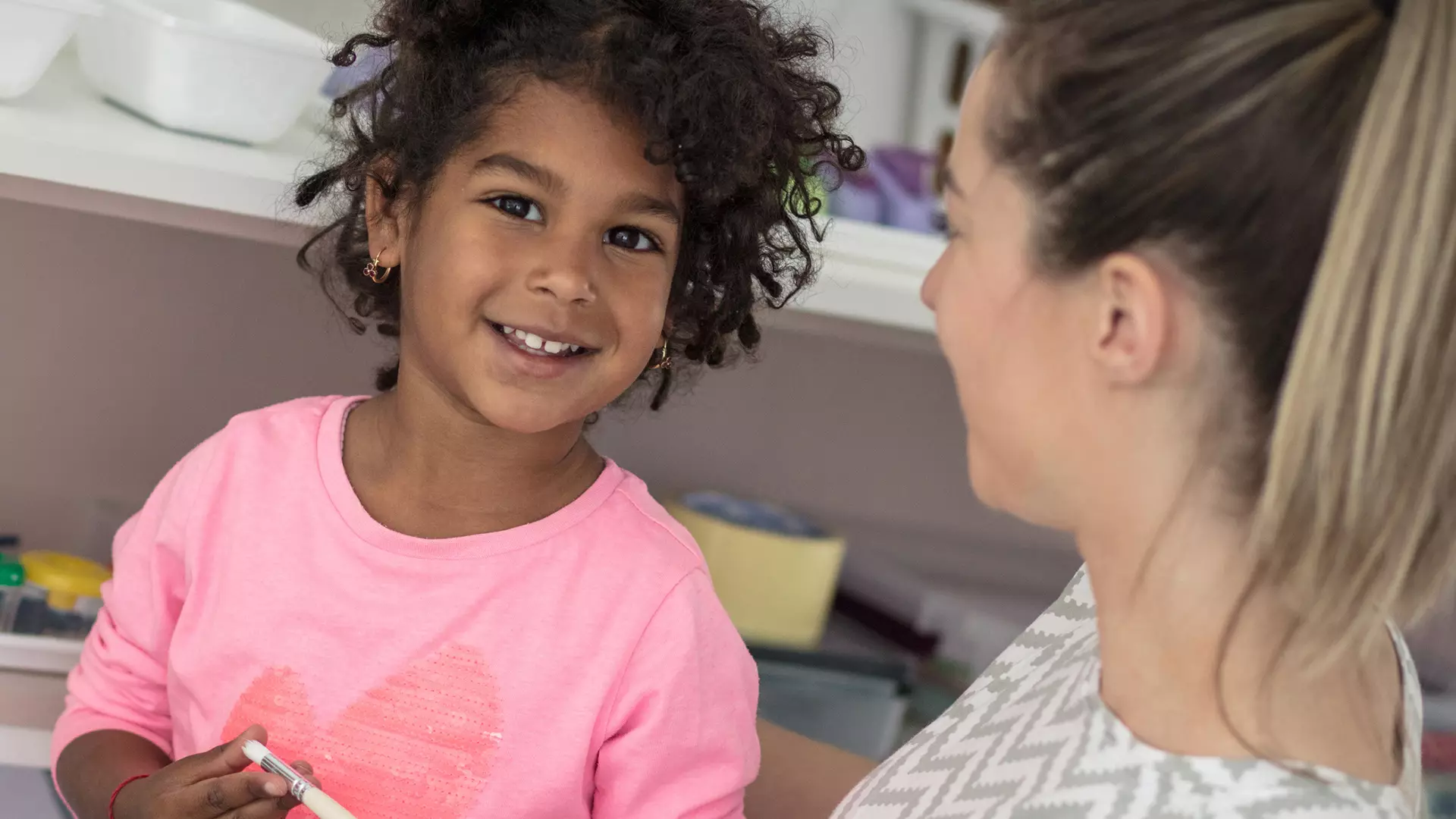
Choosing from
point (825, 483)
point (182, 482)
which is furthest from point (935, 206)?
point (182, 482)

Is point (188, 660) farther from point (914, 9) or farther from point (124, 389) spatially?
point (914, 9)

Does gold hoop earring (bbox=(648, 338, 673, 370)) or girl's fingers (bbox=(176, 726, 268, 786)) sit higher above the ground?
gold hoop earring (bbox=(648, 338, 673, 370))

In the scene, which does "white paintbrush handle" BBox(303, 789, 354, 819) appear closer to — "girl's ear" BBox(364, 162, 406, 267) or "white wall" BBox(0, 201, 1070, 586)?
"girl's ear" BBox(364, 162, 406, 267)

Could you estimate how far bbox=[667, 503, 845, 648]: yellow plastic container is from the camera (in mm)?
1537

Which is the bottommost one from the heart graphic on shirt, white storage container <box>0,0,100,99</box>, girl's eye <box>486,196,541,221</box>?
the heart graphic on shirt

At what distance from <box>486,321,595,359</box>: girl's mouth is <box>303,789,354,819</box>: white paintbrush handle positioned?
11.6 inches

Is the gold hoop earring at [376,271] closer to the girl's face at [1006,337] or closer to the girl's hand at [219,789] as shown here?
the girl's hand at [219,789]

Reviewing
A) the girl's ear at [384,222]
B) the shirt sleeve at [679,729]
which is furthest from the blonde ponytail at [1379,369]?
the girl's ear at [384,222]

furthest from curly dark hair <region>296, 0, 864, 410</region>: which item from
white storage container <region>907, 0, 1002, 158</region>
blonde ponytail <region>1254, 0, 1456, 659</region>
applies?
white storage container <region>907, 0, 1002, 158</region>

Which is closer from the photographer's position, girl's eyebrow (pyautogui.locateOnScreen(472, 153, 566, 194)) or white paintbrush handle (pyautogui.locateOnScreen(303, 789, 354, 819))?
white paintbrush handle (pyautogui.locateOnScreen(303, 789, 354, 819))

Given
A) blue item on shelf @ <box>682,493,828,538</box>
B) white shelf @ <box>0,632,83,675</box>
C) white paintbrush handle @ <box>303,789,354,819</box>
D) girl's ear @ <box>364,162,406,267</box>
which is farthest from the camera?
blue item on shelf @ <box>682,493,828,538</box>

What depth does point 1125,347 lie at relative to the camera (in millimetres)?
584

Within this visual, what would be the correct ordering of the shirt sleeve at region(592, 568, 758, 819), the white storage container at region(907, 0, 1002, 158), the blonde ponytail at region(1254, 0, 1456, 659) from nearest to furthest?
the blonde ponytail at region(1254, 0, 1456, 659) → the shirt sleeve at region(592, 568, 758, 819) → the white storage container at region(907, 0, 1002, 158)

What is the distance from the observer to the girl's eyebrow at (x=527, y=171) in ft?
3.03
